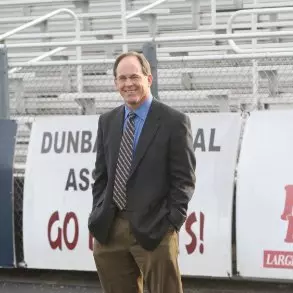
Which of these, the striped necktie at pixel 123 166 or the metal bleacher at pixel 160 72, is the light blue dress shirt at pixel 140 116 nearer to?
the striped necktie at pixel 123 166

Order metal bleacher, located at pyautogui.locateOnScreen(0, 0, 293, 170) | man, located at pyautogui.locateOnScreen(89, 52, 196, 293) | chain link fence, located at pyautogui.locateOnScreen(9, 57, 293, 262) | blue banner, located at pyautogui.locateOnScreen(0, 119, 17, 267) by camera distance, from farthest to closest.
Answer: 1. metal bleacher, located at pyautogui.locateOnScreen(0, 0, 293, 170)
2. chain link fence, located at pyautogui.locateOnScreen(9, 57, 293, 262)
3. blue banner, located at pyautogui.locateOnScreen(0, 119, 17, 267)
4. man, located at pyautogui.locateOnScreen(89, 52, 196, 293)

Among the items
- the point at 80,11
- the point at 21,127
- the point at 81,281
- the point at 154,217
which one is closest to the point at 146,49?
the point at 21,127

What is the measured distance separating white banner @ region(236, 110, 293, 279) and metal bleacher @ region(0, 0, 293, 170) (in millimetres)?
814

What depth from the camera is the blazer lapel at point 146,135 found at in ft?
11.3

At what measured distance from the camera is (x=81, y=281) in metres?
5.85

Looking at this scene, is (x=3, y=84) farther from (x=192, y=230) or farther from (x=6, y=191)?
(x=192, y=230)

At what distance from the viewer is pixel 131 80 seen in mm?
3414

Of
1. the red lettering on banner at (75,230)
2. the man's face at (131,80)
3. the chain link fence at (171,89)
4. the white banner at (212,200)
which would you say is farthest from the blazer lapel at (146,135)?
the chain link fence at (171,89)

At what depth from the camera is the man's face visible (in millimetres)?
3416

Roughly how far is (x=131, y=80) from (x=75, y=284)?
284cm

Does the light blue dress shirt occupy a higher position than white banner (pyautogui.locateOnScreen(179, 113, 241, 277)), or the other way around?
the light blue dress shirt

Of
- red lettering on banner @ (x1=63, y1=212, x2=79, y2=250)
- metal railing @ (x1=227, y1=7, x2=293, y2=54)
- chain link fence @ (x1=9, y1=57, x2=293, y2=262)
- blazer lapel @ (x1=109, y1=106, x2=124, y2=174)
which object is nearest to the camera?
blazer lapel @ (x1=109, y1=106, x2=124, y2=174)

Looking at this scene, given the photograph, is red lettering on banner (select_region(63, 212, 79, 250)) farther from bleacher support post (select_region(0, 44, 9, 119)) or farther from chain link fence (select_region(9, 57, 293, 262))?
bleacher support post (select_region(0, 44, 9, 119))

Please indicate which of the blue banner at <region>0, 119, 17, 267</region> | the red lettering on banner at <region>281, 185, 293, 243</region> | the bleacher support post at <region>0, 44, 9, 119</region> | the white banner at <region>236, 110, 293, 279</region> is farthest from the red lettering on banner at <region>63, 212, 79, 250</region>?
the red lettering on banner at <region>281, 185, 293, 243</region>
